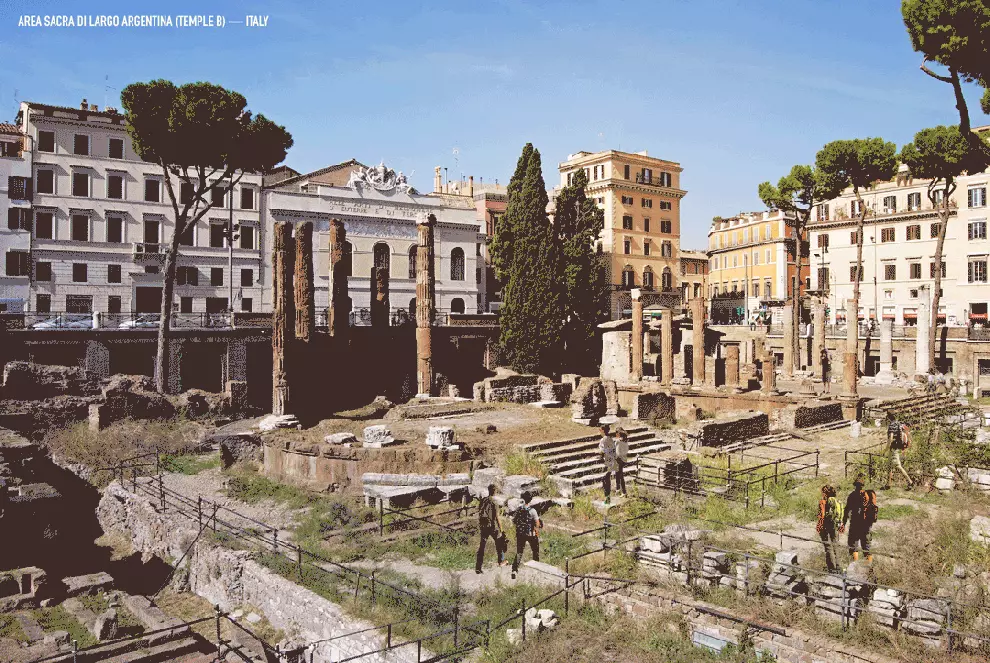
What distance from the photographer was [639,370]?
38156 millimetres

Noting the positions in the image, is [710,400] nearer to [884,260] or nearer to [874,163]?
[874,163]

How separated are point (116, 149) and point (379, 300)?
690 inches

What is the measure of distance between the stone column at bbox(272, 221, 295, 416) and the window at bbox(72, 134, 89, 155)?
20.5 m

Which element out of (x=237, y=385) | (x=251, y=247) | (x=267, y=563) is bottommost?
(x=267, y=563)

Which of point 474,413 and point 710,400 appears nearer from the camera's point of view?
point 474,413

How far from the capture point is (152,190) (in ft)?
141

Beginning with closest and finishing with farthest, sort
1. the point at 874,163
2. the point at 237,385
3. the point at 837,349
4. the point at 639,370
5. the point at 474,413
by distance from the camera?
1. the point at 474,413
2. the point at 237,385
3. the point at 639,370
4. the point at 874,163
5. the point at 837,349

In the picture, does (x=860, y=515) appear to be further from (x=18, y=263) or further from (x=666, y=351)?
(x=18, y=263)

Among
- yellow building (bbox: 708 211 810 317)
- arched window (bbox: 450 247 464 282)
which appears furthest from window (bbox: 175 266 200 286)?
yellow building (bbox: 708 211 810 317)

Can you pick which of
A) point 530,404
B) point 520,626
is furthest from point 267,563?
point 530,404

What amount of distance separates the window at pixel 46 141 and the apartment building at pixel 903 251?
47.2 m

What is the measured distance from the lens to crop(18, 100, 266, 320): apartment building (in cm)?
4028

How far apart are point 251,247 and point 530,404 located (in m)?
22.8

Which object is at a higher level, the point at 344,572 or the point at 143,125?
the point at 143,125
